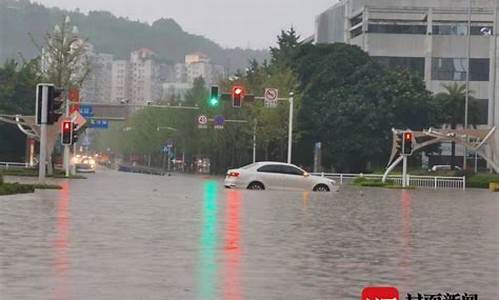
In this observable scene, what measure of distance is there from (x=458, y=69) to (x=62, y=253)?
84.4 meters

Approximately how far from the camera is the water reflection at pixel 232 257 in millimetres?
8477

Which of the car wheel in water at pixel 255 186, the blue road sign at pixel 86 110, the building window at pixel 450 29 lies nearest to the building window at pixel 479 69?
the building window at pixel 450 29

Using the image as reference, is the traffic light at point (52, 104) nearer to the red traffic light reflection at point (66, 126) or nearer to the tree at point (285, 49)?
the red traffic light reflection at point (66, 126)

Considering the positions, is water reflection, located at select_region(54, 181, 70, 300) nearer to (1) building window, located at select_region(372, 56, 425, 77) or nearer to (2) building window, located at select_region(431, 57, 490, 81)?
(1) building window, located at select_region(372, 56, 425, 77)

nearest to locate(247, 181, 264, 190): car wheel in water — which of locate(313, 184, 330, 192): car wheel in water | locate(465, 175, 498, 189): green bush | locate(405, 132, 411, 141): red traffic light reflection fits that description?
locate(313, 184, 330, 192): car wheel in water

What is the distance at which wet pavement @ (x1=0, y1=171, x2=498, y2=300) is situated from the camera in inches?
342

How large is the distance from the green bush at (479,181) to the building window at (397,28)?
38.1 metres

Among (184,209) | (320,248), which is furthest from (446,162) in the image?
(320,248)

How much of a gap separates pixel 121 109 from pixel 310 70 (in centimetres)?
1758

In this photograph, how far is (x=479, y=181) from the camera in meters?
55.5

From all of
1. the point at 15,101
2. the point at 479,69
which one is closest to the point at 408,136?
the point at 15,101

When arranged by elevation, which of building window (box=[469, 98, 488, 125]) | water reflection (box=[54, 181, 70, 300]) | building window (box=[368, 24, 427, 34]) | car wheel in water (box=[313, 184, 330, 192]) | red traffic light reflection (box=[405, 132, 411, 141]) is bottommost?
water reflection (box=[54, 181, 70, 300])

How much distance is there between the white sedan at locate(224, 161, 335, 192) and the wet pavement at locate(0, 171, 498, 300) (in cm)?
1407

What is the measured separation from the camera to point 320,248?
12.9 meters
